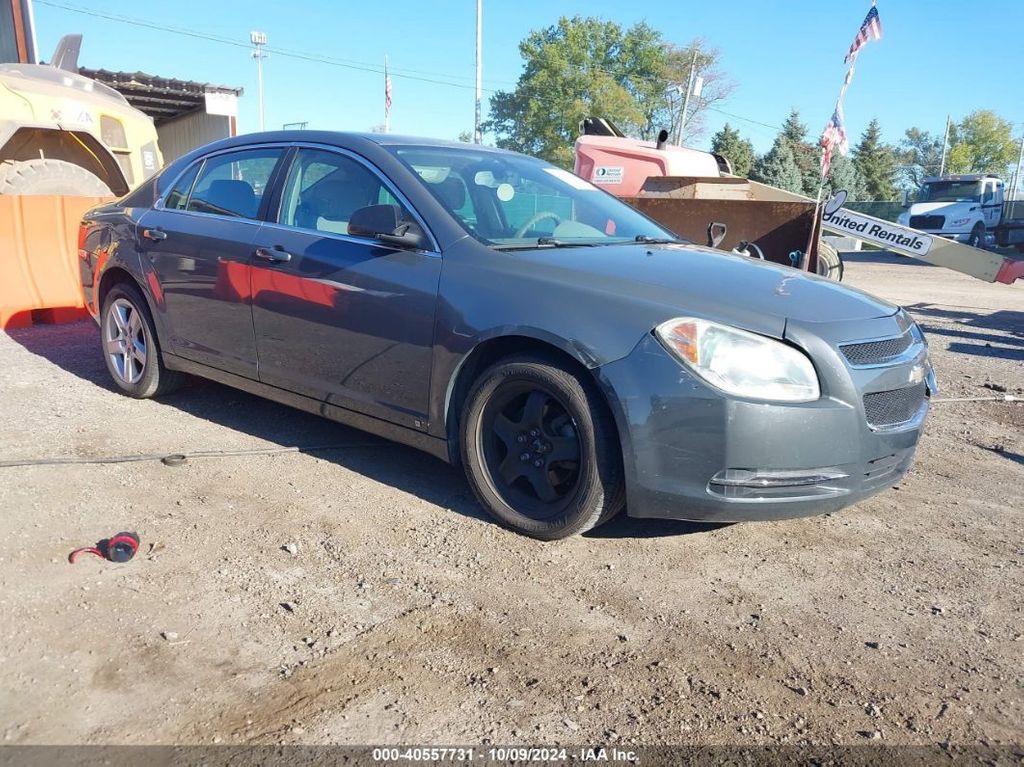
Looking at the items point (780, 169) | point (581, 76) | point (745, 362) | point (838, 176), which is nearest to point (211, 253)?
point (745, 362)

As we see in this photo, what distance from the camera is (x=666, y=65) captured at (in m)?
60.5

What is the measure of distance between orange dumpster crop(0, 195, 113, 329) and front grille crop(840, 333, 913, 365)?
705 cm

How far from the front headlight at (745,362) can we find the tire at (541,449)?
1.33 ft

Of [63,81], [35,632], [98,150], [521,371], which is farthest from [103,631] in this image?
[63,81]

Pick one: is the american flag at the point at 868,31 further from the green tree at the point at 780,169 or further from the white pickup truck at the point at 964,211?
the green tree at the point at 780,169

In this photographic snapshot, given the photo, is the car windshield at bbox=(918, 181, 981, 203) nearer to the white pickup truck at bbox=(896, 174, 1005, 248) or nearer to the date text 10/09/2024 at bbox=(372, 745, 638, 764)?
the white pickup truck at bbox=(896, 174, 1005, 248)

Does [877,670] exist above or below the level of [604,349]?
below

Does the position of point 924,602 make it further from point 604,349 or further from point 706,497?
point 604,349

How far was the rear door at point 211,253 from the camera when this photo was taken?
14.8 ft

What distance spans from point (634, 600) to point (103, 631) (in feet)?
5.88

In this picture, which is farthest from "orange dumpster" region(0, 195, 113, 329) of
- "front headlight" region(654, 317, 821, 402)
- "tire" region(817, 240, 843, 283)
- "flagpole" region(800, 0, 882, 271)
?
"flagpole" region(800, 0, 882, 271)

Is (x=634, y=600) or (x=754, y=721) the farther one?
(x=634, y=600)

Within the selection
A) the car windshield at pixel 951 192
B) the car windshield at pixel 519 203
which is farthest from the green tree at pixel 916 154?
the car windshield at pixel 519 203

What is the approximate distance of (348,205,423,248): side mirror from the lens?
3709 millimetres
